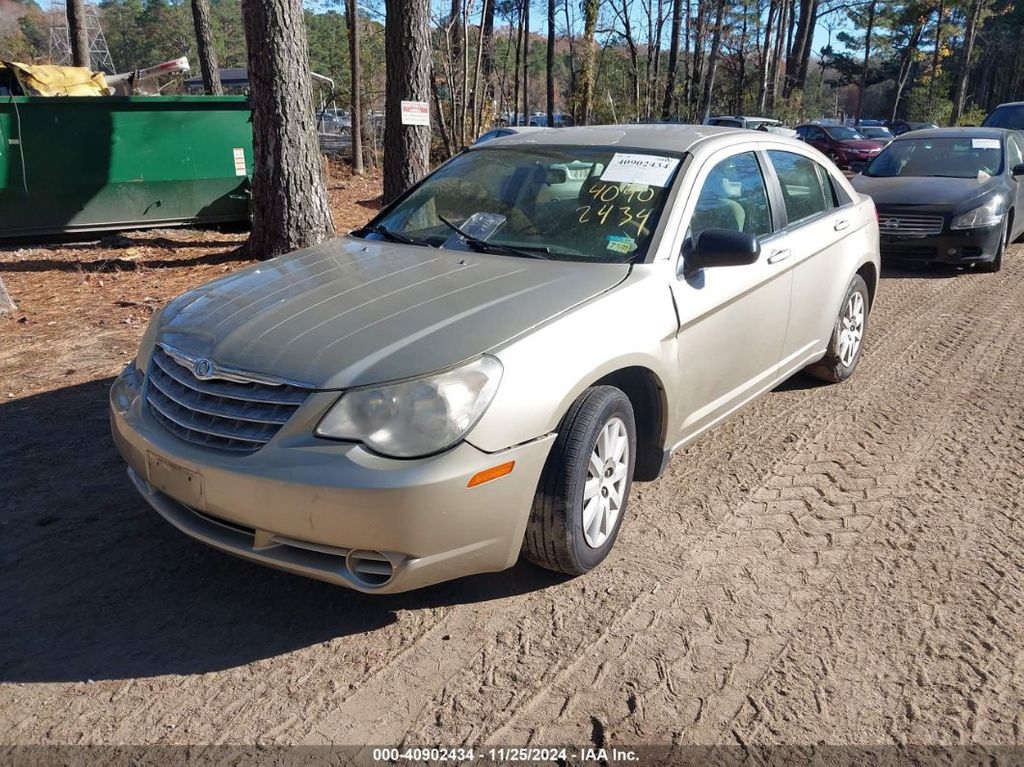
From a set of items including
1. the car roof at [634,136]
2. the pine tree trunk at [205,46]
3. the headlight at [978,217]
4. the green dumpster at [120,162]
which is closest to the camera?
the car roof at [634,136]

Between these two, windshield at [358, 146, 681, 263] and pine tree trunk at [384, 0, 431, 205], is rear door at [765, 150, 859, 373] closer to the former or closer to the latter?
windshield at [358, 146, 681, 263]

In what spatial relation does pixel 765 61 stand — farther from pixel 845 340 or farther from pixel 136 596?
pixel 136 596

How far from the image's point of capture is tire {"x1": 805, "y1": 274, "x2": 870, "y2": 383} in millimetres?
5348

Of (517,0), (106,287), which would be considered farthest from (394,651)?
(517,0)

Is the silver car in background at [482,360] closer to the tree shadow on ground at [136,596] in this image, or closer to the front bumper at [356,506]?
the front bumper at [356,506]

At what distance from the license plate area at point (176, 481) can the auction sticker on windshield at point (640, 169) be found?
2.27 meters

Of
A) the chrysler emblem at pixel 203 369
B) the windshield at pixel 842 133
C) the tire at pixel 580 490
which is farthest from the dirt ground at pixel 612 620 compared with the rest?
the windshield at pixel 842 133

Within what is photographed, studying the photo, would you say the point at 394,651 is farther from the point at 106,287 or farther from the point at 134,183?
the point at 134,183

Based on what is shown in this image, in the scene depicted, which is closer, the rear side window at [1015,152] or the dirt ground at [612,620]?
the dirt ground at [612,620]

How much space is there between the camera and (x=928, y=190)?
930cm

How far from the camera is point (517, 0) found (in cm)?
3766

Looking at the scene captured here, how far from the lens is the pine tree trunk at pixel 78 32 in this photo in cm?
1600

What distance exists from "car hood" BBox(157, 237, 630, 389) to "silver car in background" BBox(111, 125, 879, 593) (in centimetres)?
1

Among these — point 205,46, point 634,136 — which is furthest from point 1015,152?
point 205,46
